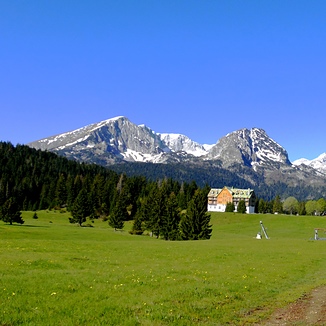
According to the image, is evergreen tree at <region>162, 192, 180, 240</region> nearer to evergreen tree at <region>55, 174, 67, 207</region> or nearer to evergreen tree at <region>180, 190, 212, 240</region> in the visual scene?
evergreen tree at <region>180, 190, 212, 240</region>

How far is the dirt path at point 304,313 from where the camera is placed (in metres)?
17.0

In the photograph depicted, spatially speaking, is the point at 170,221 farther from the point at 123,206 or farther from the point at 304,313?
the point at 304,313

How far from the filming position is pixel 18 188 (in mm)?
193500

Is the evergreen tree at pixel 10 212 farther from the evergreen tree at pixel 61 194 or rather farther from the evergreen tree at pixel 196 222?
the evergreen tree at pixel 61 194

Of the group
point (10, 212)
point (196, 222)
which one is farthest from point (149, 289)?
point (10, 212)

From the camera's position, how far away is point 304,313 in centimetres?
1866

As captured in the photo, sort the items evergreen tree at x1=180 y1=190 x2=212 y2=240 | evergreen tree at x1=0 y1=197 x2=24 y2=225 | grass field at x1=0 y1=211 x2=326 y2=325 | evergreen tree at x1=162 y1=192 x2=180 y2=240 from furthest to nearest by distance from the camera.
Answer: evergreen tree at x1=162 y1=192 x2=180 y2=240
evergreen tree at x1=0 y1=197 x2=24 y2=225
evergreen tree at x1=180 y1=190 x2=212 y2=240
grass field at x1=0 y1=211 x2=326 y2=325

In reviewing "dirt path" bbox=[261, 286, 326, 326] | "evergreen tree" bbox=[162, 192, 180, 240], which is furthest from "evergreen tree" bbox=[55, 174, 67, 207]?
"dirt path" bbox=[261, 286, 326, 326]

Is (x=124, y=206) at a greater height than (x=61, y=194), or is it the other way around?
(x=61, y=194)

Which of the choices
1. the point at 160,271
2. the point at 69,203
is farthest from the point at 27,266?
the point at 69,203

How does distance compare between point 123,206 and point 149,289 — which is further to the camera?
point 123,206

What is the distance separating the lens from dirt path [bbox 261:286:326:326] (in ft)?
55.7

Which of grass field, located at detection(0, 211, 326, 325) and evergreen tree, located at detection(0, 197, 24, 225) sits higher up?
grass field, located at detection(0, 211, 326, 325)

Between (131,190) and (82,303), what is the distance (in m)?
172
